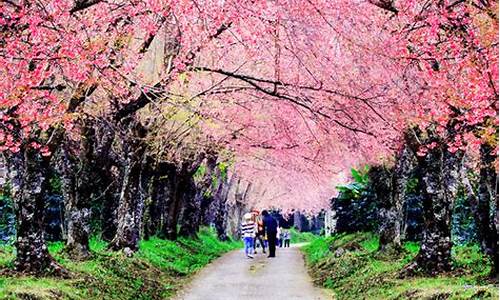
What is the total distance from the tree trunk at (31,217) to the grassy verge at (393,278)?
19.0 feet

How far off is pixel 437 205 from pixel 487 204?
2292 millimetres

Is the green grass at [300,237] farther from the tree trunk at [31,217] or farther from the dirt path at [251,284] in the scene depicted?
the tree trunk at [31,217]

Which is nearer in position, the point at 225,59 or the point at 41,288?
the point at 41,288

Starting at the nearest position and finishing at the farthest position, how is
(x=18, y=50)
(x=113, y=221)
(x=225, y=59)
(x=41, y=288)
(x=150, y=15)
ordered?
(x=18, y=50) < (x=41, y=288) < (x=150, y=15) < (x=225, y=59) < (x=113, y=221)

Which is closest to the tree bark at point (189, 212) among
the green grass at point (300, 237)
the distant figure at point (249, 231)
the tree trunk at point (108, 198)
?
the tree trunk at point (108, 198)

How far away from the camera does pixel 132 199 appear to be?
19.3 m

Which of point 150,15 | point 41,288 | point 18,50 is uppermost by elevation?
point 150,15

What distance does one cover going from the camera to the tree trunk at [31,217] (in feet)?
41.7

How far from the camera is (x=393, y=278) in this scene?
532 inches

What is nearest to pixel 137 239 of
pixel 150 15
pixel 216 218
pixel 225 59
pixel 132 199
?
pixel 132 199

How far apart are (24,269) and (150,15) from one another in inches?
214

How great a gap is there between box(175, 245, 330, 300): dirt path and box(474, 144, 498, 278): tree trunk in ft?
11.8

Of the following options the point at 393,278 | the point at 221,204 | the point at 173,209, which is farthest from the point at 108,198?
the point at 221,204

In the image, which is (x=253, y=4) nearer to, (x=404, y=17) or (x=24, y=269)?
(x=404, y=17)
